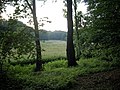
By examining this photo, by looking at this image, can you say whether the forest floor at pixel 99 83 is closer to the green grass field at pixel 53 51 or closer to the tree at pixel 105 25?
the tree at pixel 105 25

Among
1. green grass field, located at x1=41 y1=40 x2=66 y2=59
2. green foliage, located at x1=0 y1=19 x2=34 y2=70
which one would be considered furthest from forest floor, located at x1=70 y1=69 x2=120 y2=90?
green grass field, located at x1=41 y1=40 x2=66 y2=59

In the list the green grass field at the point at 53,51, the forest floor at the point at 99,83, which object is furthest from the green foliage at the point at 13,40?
the green grass field at the point at 53,51

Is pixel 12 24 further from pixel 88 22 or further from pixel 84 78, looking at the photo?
pixel 84 78

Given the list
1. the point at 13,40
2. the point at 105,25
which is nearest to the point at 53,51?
the point at 13,40

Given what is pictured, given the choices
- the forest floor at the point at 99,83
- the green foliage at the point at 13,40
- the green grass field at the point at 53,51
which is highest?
the green foliage at the point at 13,40

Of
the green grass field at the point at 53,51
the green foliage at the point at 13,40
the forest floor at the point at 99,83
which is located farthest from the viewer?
the green grass field at the point at 53,51

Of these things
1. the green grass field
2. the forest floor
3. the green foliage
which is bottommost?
the green grass field

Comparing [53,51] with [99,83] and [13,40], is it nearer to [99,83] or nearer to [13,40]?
[13,40]

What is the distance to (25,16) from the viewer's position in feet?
38.1

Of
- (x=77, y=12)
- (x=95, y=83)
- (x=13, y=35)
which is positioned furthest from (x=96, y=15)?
(x=77, y=12)

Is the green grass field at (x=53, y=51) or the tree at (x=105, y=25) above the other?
the tree at (x=105, y=25)

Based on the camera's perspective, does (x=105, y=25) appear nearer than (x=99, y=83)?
Yes

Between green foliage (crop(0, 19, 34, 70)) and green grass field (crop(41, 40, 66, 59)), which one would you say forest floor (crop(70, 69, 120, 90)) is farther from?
green grass field (crop(41, 40, 66, 59))

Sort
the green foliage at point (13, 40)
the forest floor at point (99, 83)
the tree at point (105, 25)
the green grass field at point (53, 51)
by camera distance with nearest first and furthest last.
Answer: the tree at point (105, 25) → the forest floor at point (99, 83) → the green foliage at point (13, 40) → the green grass field at point (53, 51)
